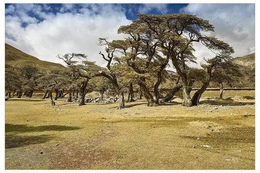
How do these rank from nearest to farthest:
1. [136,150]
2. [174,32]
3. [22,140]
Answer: [136,150] → [22,140] → [174,32]

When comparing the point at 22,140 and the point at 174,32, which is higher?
the point at 174,32

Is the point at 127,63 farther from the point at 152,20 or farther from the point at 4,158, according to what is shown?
the point at 4,158

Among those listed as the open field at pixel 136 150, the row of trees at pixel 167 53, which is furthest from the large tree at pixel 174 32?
the open field at pixel 136 150

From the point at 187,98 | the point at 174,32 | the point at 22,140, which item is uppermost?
the point at 174,32

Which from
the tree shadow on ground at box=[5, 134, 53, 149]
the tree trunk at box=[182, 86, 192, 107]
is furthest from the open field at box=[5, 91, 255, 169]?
the tree trunk at box=[182, 86, 192, 107]

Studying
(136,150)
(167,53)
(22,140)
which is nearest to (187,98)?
(167,53)

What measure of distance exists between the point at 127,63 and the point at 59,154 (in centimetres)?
2423

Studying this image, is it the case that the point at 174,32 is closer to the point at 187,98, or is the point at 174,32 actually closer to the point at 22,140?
the point at 187,98

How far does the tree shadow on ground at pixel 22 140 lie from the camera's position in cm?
1065

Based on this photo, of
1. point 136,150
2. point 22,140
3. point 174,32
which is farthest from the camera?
point 174,32

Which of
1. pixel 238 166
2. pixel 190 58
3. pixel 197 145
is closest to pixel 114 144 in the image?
pixel 197 145

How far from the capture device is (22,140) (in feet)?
37.9

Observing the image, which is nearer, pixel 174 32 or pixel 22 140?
pixel 22 140

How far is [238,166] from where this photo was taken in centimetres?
739
